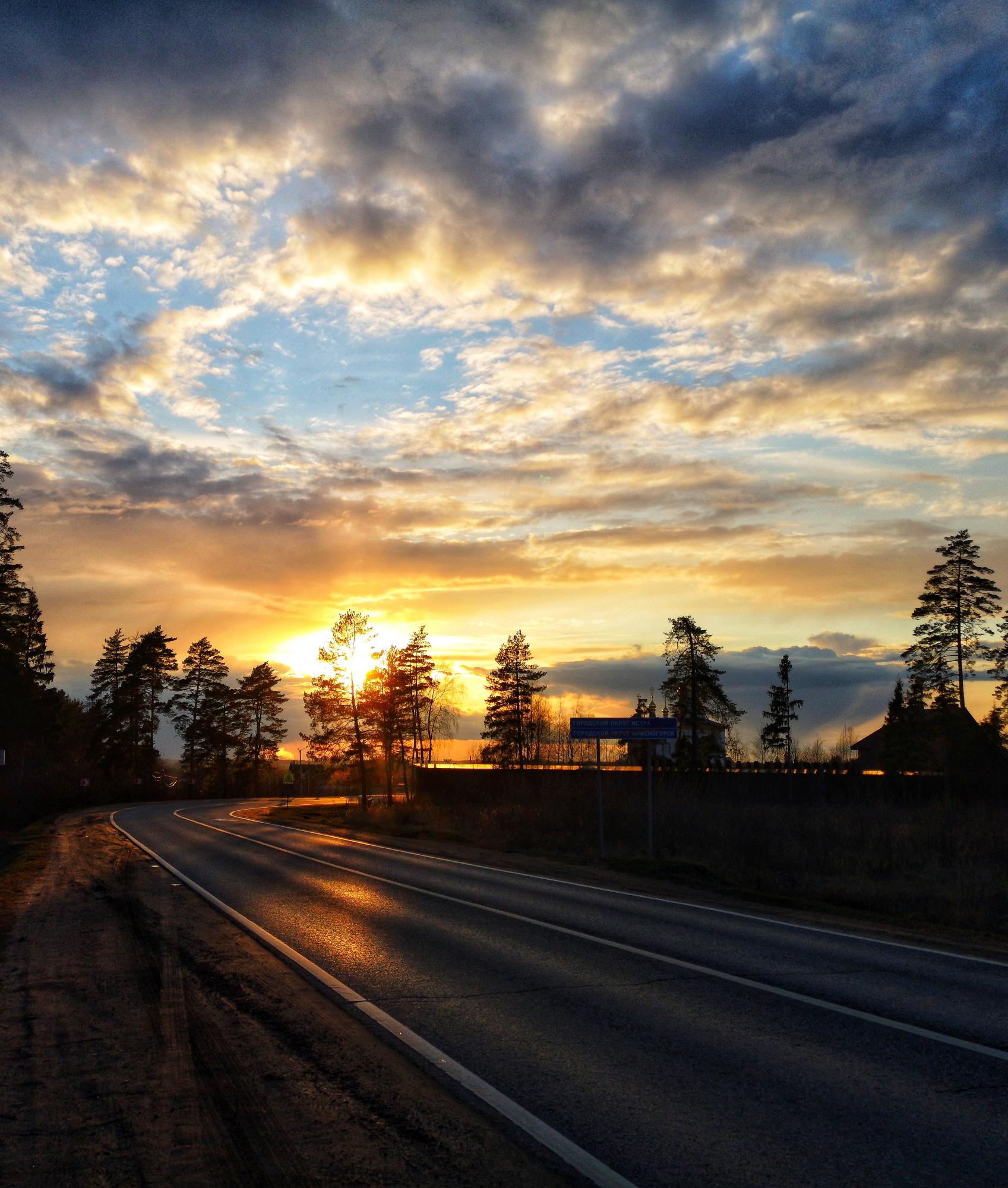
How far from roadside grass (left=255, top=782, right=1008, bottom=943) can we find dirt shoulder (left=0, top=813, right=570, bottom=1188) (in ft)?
32.1

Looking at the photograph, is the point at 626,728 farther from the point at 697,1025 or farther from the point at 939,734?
the point at 939,734

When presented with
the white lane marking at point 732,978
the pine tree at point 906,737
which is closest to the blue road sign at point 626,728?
the white lane marking at point 732,978

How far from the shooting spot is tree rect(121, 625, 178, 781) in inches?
3189

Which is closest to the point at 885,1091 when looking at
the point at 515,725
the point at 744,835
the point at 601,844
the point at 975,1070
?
the point at 975,1070

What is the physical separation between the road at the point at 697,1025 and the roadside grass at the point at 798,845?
172 inches

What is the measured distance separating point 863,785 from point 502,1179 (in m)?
35.5

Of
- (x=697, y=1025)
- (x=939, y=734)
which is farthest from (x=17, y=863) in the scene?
(x=939, y=734)

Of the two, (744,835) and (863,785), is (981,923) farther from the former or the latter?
(863,785)

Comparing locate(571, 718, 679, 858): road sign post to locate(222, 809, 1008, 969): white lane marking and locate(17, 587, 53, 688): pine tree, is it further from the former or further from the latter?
locate(17, 587, 53, 688): pine tree

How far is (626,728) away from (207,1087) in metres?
16.1

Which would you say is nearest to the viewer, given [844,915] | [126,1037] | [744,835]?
[126,1037]

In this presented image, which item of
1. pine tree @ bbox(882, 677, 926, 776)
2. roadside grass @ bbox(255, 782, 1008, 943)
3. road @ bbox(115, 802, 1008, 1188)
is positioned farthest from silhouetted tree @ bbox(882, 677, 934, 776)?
road @ bbox(115, 802, 1008, 1188)

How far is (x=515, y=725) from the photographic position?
74.9 meters

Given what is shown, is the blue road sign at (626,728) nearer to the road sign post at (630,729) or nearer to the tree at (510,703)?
the road sign post at (630,729)
